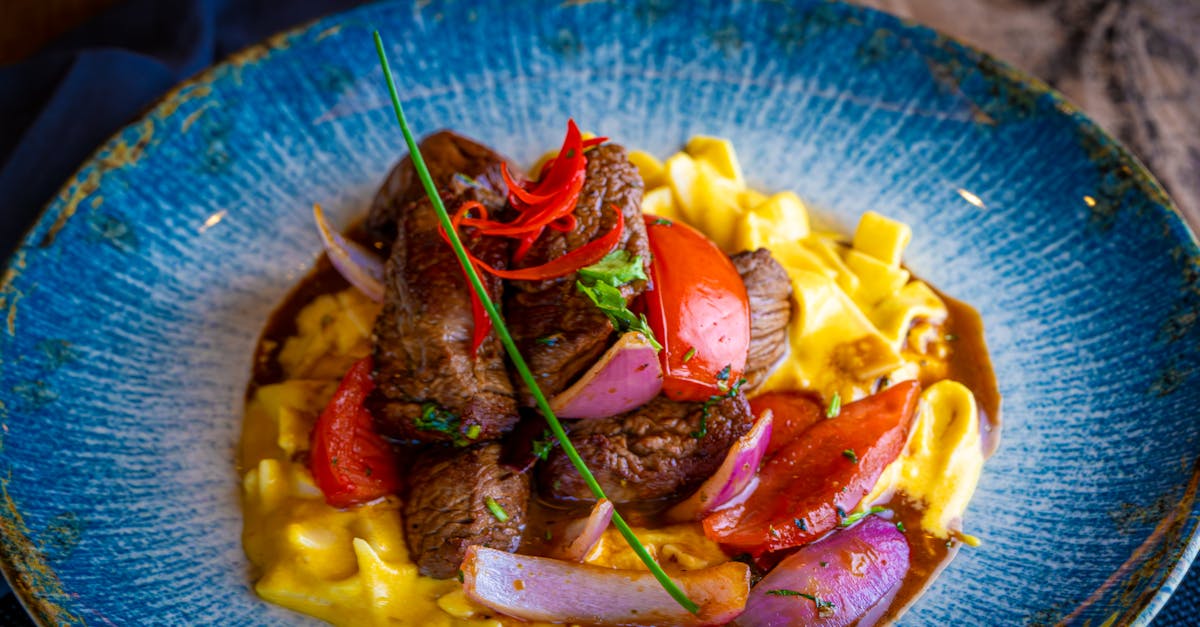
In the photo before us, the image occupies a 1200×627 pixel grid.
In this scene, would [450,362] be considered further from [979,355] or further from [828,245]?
[979,355]

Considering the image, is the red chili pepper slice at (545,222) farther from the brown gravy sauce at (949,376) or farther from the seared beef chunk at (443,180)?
the brown gravy sauce at (949,376)

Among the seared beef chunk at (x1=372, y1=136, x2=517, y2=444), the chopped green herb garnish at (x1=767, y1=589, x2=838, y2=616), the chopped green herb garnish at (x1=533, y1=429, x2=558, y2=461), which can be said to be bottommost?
the chopped green herb garnish at (x1=767, y1=589, x2=838, y2=616)

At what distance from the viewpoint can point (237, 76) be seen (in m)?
5.58

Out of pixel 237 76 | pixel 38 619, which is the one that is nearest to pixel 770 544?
pixel 38 619

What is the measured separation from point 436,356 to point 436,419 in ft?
0.96

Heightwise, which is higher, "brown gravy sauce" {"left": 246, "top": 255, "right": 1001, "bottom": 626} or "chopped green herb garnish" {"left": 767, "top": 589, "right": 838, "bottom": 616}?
"brown gravy sauce" {"left": 246, "top": 255, "right": 1001, "bottom": 626}

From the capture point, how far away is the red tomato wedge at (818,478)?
412 cm

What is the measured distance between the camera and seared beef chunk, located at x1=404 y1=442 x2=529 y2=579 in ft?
13.1

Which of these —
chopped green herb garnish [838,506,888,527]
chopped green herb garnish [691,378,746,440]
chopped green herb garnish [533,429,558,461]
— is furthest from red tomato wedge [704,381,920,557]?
chopped green herb garnish [533,429,558,461]

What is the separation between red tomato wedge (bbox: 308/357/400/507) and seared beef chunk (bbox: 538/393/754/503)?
0.74 metres

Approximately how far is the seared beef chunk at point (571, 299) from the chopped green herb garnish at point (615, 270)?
1.9 inches

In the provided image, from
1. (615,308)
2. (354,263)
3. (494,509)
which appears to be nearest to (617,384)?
(615,308)

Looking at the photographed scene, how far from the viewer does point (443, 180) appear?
15.4 ft

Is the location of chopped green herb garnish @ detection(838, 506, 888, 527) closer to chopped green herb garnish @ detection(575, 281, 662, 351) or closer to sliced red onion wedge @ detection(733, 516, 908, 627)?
sliced red onion wedge @ detection(733, 516, 908, 627)
